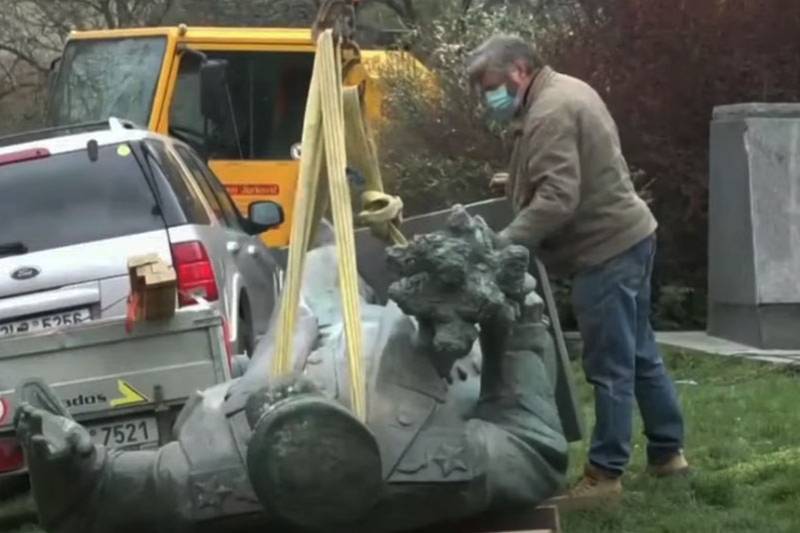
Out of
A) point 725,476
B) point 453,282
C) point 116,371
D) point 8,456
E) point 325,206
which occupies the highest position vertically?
point 325,206

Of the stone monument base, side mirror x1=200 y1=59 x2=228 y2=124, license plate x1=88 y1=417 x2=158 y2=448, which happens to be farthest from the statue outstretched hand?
side mirror x1=200 y1=59 x2=228 y2=124

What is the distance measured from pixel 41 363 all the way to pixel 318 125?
382 centimetres

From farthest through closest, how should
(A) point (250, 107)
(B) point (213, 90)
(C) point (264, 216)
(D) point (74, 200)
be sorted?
(A) point (250, 107), (B) point (213, 90), (C) point (264, 216), (D) point (74, 200)

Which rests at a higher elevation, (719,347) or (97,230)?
(97,230)

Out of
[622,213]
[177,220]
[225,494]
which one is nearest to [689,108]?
[177,220]

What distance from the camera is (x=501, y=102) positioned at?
688 cm

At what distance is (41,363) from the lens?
7.65m

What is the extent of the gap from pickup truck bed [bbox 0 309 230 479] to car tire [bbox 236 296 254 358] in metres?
1.81

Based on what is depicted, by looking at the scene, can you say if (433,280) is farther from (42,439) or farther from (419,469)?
(42,439)

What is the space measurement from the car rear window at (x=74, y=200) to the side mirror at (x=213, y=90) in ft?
23.2

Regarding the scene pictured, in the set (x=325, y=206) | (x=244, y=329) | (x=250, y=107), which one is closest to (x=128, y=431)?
(x=244, y=329)

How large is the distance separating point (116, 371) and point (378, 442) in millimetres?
4051

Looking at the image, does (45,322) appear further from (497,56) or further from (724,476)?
(724,476)

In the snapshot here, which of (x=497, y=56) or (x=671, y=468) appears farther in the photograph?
(x=671, y=468)
